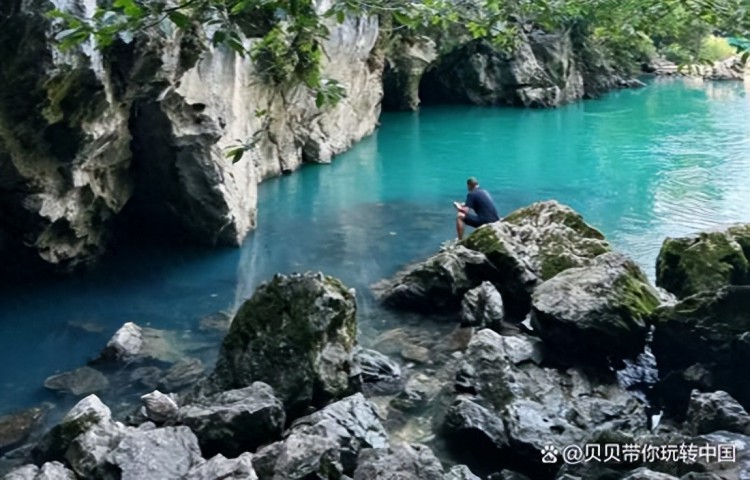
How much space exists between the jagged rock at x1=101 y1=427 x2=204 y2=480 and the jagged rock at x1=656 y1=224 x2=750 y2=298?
680cm

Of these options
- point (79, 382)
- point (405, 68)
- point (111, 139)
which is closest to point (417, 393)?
point (79, 382)

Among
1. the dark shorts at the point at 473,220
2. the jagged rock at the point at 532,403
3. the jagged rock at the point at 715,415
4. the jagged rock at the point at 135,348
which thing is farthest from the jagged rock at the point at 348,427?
the dark shorts at the point at 473,220

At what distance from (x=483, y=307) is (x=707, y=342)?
3201 mm

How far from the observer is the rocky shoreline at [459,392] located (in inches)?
265

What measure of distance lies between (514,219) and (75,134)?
6.96 meters

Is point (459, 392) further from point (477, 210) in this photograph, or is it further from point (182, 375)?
point (477, 210)

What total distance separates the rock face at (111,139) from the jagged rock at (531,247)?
368 centimetres

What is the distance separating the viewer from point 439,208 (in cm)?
1861

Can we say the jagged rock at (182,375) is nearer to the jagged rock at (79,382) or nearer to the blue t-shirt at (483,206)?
the jagged rock at (79,382)

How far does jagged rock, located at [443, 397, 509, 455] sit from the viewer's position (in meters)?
7.70

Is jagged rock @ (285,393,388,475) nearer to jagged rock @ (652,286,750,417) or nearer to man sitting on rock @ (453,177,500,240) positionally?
jagged rock @ (652,286,750,417)

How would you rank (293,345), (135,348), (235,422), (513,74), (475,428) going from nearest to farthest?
(235,422)
(475,428)
(293,345)
(135,348)
(513,74)

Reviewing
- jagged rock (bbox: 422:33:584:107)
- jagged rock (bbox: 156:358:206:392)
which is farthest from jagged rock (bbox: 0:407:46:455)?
jagged rock (bbox: 422:33:584:107)

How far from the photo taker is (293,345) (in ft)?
28.4
